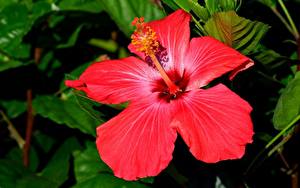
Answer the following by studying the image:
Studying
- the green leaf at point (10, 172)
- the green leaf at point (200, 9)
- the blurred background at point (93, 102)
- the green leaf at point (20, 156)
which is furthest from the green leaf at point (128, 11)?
the green leaf at point (20, 156)

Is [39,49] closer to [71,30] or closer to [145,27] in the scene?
[71,30]

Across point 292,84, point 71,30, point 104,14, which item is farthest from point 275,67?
point 71,30

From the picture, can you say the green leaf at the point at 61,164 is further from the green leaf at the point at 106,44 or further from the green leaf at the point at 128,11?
the green leaf at the point at 128,11

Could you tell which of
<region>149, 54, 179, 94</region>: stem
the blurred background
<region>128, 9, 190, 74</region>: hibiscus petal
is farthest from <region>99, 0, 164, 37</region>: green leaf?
<region>149, 54, 179, 94</region>: stem

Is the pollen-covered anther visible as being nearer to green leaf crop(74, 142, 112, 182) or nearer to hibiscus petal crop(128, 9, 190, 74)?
hibiscus petal crop(128, 9, 190, 74)

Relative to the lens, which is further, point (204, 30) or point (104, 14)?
point (104, 14)

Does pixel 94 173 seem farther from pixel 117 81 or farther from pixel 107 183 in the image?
pixel 117 81
